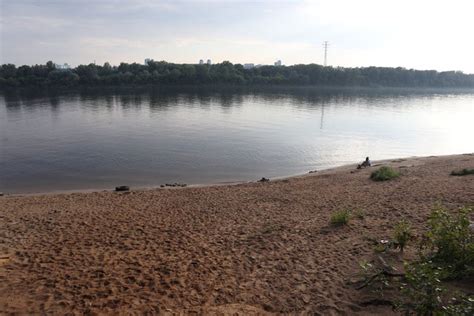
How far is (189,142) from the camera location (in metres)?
38.6

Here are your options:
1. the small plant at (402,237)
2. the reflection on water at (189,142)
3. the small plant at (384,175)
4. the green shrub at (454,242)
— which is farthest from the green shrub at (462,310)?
the reflection on water at (189,142)

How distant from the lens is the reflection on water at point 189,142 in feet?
88.8

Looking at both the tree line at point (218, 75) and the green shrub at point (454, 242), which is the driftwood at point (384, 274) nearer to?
the green shrub at point (454, 242)

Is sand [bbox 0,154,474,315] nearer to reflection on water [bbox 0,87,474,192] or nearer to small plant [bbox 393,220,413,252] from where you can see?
small plant [bbox 393,220,413,252]

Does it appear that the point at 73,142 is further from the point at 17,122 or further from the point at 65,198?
the point at 65,198

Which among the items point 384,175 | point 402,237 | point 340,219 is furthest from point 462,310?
point 384,175

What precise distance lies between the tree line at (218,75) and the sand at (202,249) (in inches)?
4053

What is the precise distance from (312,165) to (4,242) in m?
23.7

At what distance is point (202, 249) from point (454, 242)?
20.6 feet

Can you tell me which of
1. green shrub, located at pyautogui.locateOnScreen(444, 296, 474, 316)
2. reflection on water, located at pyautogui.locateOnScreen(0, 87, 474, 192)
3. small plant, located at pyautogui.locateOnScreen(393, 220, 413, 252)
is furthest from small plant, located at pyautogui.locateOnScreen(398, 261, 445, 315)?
reflection on water, located at pyautogui.locateOnScreen(0, 87, 474, 192)

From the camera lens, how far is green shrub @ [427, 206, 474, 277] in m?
7.01

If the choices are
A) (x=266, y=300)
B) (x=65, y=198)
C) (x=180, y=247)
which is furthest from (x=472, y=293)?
(x=65, y=198)

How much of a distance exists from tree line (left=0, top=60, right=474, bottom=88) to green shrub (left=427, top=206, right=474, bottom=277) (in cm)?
11568

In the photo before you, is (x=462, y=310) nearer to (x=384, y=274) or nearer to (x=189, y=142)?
(x=384, y=274)
